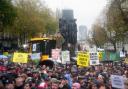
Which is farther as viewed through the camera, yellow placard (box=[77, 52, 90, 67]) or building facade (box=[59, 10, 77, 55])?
building facade (box=[59, 10, 77, 55])

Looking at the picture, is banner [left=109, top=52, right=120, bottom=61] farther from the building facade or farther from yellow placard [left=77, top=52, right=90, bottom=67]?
yellow placard [left=77, top=52, right=90, bottom=67]

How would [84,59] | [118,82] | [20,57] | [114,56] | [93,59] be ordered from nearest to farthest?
[118,82]
[93,59]
[84,59]
[20,57]
[114,56]

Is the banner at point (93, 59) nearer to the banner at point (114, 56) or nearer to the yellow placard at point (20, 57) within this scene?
the yellow placard at point (20, 57)

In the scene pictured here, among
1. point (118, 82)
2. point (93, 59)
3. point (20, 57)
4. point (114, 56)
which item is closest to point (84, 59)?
point (93, 59)

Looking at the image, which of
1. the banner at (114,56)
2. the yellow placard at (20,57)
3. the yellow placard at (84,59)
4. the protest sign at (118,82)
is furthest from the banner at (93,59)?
the banner at (114,56)

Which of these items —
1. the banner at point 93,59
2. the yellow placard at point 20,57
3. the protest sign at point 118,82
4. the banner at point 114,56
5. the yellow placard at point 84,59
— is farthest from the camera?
the banner at point 114,56

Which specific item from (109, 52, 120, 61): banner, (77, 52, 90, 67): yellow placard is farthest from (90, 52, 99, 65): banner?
(109, 52, 120, 61): banner

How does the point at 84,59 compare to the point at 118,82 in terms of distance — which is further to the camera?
the point at 84,59

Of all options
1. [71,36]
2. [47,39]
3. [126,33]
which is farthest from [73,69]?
[126,33]

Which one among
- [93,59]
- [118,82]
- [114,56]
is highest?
[114,56]

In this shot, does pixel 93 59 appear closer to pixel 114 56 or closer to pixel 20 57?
pixel 20 57

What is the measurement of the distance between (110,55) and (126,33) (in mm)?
36989

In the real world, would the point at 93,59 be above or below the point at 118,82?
above

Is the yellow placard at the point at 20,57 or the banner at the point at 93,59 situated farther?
the yellow placard at the point at 20,57
